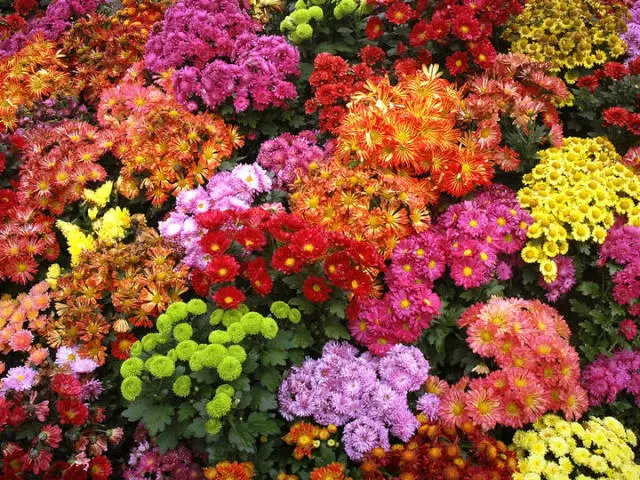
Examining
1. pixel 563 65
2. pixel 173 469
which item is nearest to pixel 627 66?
pixel 563 65

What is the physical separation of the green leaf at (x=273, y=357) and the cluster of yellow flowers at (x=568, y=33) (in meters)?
2.90

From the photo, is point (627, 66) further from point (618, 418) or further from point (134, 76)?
point (134, 76)

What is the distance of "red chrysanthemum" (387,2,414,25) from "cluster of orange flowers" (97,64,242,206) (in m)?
1.34

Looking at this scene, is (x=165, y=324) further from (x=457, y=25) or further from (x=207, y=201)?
(x=457, y=25)

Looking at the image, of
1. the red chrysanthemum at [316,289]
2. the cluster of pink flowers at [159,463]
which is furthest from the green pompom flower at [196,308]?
the cluster of pink flowers at [159,463]

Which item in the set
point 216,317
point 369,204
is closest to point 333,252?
point 369,204

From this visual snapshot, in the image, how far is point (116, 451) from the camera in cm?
282

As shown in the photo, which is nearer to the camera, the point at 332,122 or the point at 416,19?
the point at 332,122

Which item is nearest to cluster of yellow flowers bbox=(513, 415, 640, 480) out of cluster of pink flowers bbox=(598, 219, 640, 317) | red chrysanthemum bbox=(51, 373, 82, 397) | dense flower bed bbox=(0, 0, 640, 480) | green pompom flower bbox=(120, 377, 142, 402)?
dense flower bed bbox=(0, 0, 640, 480)

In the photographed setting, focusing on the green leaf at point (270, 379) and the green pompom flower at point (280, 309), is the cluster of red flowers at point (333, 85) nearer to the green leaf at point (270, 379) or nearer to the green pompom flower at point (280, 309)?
the green pompom flower at point (280, 309)

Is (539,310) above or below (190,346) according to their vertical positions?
below

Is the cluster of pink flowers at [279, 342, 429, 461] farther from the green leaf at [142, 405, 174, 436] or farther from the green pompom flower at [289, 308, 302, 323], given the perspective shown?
the green leaf at [142, 405, 174, 436]

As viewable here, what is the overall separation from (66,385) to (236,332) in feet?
3.14

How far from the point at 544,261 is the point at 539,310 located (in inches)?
12.0
